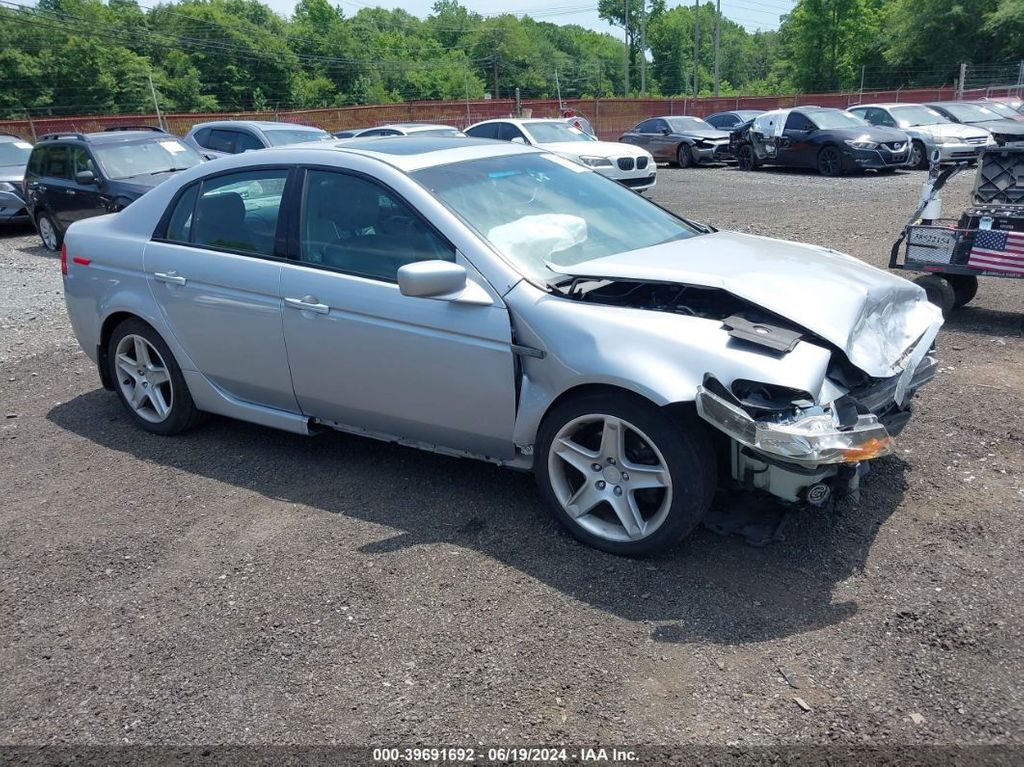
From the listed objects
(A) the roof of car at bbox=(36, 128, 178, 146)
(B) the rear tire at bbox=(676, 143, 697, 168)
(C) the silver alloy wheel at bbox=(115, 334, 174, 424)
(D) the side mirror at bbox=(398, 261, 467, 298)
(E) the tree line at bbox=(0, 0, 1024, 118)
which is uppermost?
(E) the tree line at bbox=(0, 0, 1024, 118)

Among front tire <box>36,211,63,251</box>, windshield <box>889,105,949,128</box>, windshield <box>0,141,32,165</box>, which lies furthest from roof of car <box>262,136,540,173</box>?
windshield <box>889,105,949,128</box>

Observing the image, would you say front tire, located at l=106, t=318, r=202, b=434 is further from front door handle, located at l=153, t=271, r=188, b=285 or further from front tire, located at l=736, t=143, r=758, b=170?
front tire, located at l=736, t=143, r=758, b=170

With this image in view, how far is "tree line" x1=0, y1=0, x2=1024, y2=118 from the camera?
2144 inches

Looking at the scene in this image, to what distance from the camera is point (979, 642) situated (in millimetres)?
3027

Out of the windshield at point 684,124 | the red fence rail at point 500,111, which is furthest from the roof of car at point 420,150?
the red fence rail at point 500,111

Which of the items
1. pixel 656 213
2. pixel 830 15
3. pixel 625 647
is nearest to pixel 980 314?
pixel 656 213

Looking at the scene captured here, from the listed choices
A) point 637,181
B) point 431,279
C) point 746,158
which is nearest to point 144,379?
point 431,279

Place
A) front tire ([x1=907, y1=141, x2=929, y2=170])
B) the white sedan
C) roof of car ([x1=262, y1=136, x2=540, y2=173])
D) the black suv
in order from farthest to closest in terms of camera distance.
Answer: front tire ([x1=907, y1=141, x2=929, y2=170]) → the white sedan → the black suv → roof of car ([x1=262, y1=136, x2=540, y2=173])

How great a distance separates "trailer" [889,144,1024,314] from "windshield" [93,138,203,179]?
9529 millimetres

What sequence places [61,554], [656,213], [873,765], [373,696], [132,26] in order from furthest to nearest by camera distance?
[132,26] → [656,213] → [61,554] → [373,696] → [873,765]

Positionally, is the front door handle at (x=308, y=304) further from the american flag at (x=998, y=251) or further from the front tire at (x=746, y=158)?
the front tire at (x=746, y=158)

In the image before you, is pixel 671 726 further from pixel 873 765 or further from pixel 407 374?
pixel 407 374

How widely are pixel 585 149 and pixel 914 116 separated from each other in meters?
9.78

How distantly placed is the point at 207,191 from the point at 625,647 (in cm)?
352
